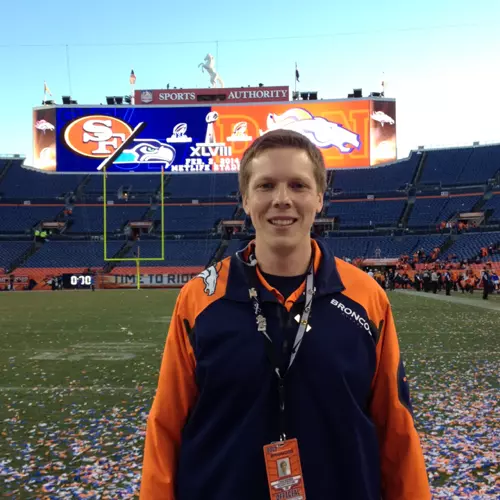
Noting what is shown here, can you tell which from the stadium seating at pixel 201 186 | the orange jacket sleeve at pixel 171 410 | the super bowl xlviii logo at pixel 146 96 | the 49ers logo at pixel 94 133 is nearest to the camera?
the orange jacket sleeve at pixel 171 410

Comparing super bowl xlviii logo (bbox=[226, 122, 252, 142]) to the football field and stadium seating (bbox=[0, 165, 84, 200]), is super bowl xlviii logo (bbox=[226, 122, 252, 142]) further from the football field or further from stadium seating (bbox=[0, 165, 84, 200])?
the football field

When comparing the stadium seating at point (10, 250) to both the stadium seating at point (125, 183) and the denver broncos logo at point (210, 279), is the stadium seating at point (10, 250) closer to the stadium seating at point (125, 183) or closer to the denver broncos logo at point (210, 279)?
the stadium seating at point (125, 183)

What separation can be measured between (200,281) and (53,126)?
124ft

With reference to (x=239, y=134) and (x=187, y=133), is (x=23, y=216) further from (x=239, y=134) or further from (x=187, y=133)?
(x=239, y=134)

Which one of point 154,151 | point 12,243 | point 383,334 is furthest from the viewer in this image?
point 12,243

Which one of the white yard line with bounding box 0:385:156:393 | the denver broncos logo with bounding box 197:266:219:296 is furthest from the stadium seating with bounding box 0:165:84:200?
the denver broncos logo with bounding box 197:266:219:296

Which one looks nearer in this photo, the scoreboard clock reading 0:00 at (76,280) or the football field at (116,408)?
the football field at (116,408)

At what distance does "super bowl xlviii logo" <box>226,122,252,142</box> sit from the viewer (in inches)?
1441

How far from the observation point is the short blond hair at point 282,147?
176 centimetres

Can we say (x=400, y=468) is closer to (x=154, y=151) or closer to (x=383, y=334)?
(x=383, y=334)

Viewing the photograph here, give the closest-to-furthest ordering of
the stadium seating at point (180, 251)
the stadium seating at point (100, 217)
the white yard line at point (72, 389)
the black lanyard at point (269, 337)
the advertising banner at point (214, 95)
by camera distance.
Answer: the black lanyard at point (269, 337), the white yard line at point (72, 389), the advertising banner at point (214, 95), the stadium seating at point (180, 251), the stadium seating at point (100, 217)

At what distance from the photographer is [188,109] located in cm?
3681

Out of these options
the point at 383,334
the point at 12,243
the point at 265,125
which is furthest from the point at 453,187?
the point at 383,334

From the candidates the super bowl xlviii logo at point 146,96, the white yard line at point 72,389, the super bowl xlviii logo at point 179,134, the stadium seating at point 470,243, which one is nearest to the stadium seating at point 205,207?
the stadium seating at point 470,243
